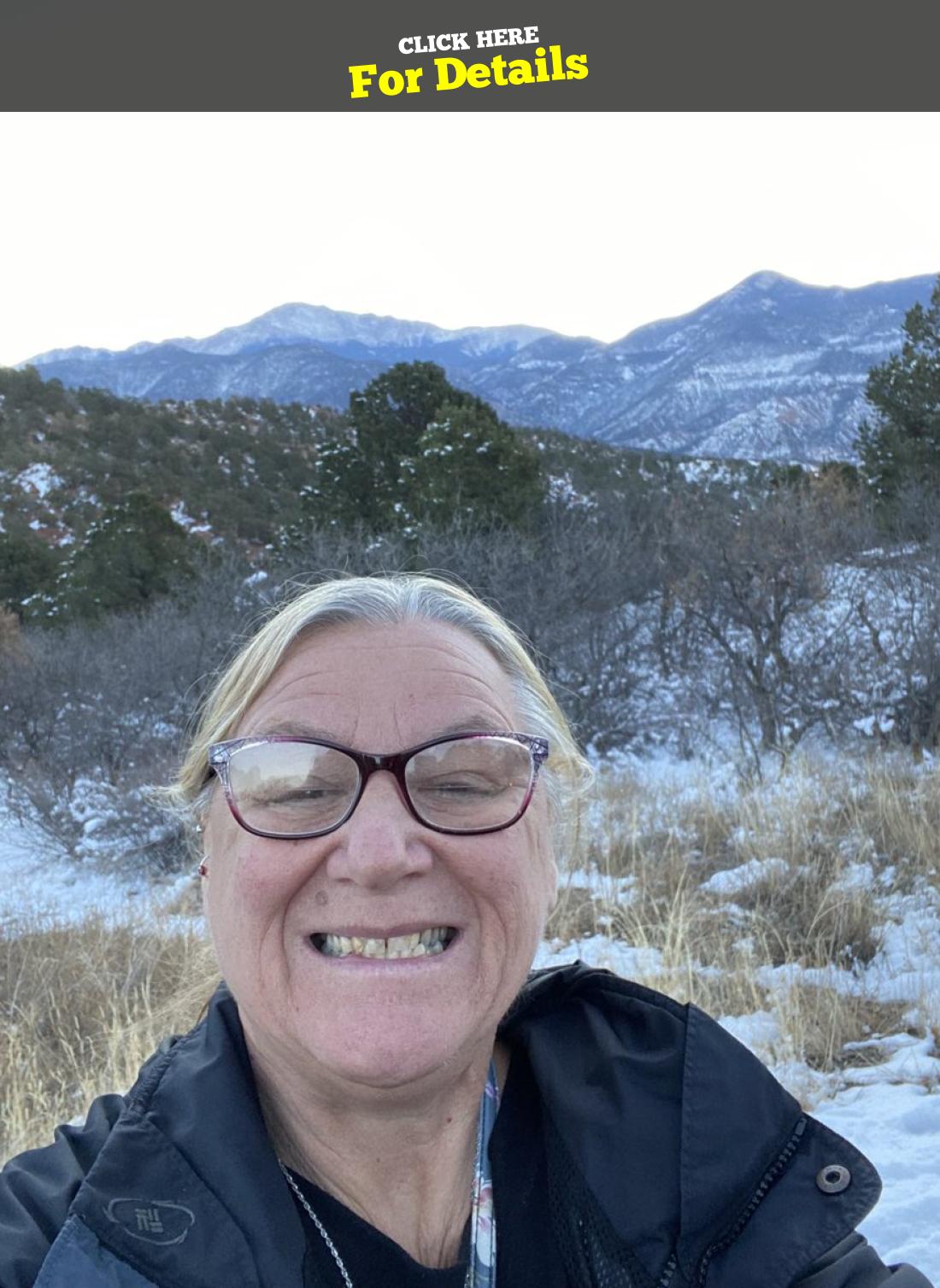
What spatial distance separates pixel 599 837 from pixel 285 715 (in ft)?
14.9

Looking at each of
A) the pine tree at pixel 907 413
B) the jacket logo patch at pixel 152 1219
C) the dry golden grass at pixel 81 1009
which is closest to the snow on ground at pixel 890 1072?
the dry golden grass at pixel 81 1009

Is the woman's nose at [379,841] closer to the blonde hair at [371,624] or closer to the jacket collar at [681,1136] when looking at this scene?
the blonde hair at [371,624]

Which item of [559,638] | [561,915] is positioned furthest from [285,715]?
[559,638]

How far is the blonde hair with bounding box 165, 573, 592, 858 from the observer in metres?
1.42

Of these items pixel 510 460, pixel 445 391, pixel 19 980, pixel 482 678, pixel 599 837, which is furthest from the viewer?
pixel 445 391

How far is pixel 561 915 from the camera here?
454cm

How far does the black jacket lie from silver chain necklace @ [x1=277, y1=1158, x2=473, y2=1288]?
6cm

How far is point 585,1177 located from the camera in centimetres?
130

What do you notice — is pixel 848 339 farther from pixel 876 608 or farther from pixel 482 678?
pixel 482 678

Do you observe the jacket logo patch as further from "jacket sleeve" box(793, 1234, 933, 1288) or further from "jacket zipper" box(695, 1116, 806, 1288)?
"jacket sleeve" box(793, 1234, 933, 1288)

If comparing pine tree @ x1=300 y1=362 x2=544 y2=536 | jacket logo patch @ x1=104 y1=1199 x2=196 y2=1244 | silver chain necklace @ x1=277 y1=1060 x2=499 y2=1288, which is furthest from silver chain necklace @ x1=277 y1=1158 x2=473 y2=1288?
pine tree @ x1=300 y1=362 x2=544 y2=536

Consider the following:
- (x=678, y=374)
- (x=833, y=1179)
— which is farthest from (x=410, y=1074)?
(x=678, y=374)

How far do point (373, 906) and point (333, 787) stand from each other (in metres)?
0.16

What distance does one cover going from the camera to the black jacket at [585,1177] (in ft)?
3.43
